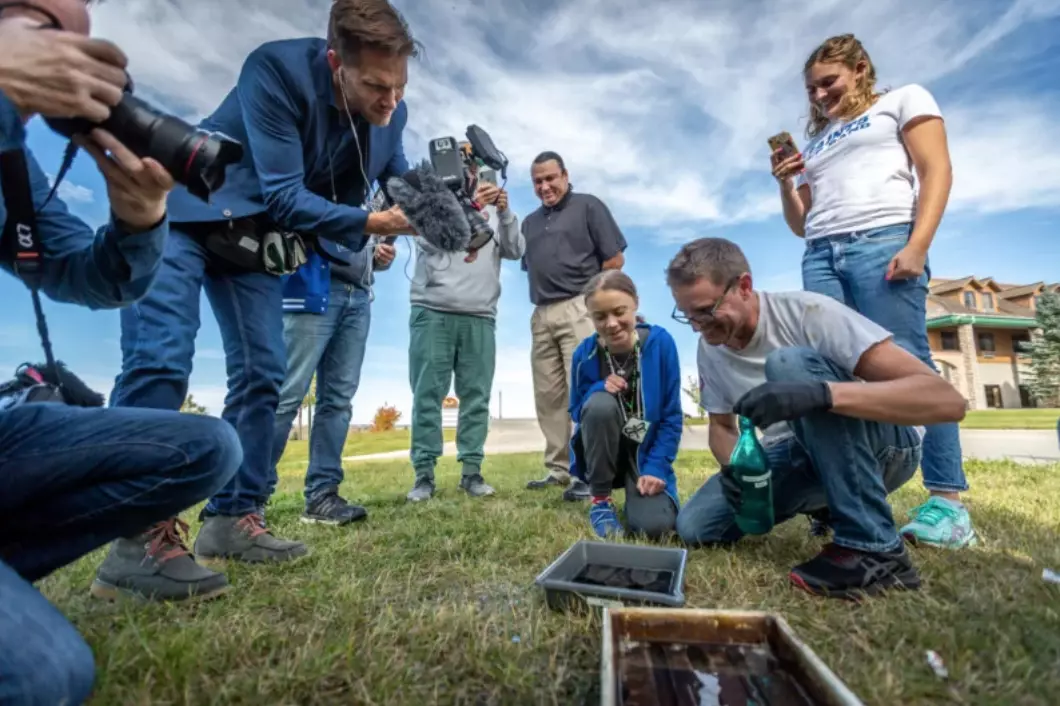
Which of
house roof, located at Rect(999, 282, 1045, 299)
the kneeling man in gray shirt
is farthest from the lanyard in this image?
house roof, located at Rect(999, 282, 1045, 299)

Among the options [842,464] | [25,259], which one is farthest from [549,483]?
[25,259]

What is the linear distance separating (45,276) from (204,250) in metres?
0.61

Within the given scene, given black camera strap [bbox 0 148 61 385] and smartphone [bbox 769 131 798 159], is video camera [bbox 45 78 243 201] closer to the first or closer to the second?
black camera strap [bbox 0 148 61 385]

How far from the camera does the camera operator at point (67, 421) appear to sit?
107cm

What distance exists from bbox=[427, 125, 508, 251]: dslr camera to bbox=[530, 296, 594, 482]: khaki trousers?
4.00 feet

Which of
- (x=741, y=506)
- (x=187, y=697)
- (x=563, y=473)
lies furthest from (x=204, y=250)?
(x=563, y=473)

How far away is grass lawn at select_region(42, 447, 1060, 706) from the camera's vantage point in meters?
1.21

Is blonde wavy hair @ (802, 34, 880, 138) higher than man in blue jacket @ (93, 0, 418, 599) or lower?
higher

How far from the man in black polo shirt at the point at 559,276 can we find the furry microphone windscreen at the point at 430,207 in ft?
6.20

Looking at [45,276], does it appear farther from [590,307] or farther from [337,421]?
[590,307]

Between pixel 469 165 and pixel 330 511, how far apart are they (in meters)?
1.99

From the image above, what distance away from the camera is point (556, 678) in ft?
4.19

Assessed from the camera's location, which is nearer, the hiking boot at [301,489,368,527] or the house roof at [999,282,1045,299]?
the hiking boot at [301,489,368,527]

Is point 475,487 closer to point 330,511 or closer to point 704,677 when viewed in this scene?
point 330,511
